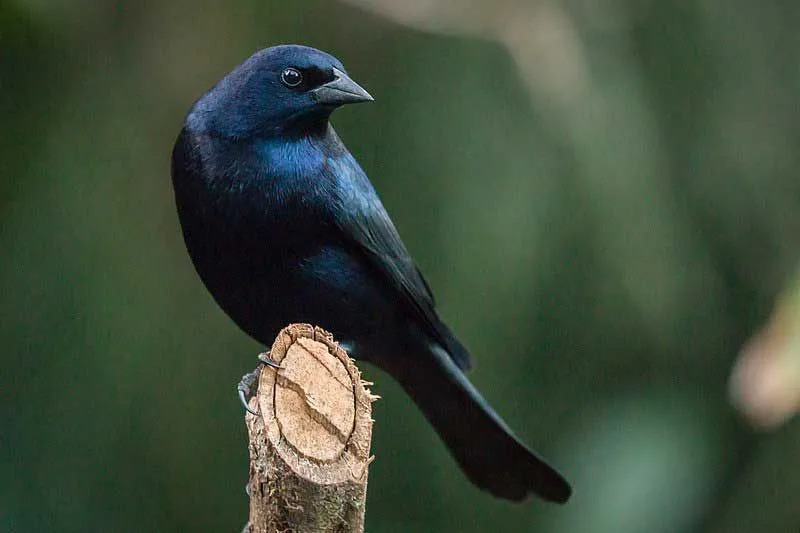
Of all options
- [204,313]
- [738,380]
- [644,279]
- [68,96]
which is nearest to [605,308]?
[644,279]

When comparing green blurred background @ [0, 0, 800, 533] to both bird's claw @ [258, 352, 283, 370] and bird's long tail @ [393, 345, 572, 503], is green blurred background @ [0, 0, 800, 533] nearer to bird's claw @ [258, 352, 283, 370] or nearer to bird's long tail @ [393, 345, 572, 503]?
bird's long tail @ [393, 345, 572, 503]

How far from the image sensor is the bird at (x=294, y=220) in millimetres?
3043

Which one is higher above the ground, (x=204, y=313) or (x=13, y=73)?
(x=13, y=73)

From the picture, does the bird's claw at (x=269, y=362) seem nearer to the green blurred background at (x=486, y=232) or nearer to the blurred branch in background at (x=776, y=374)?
the blurred branch in background at (x=776, y=374)

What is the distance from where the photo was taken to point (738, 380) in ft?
10.8

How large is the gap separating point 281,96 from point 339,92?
16 cm

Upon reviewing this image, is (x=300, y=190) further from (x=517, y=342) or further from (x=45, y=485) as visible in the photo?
(x=45, y=485)

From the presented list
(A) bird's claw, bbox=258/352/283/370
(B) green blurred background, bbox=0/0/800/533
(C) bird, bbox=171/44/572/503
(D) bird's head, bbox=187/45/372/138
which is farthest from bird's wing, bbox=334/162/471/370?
(B) green blurred background, bbox=0/0/800/533

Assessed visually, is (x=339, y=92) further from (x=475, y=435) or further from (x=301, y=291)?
(x=475, y=435)

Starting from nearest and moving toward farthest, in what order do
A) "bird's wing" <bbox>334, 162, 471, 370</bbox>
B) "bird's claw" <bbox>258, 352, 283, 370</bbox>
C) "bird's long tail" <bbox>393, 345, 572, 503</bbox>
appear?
"bird's claw" <bbox>258, 352, 283, 370</bbox> → "bird's wing" <bbox>334, 162, 471, 370</bbox> → "bird's long tail" <bbox>393, 345, 572, 503</bbox>

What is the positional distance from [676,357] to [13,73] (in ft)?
8.23

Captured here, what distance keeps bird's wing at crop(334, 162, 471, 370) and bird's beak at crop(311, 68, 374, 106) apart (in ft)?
0.82

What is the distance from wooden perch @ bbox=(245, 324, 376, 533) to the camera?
2109 millimetres

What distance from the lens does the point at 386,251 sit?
331 centimetres
